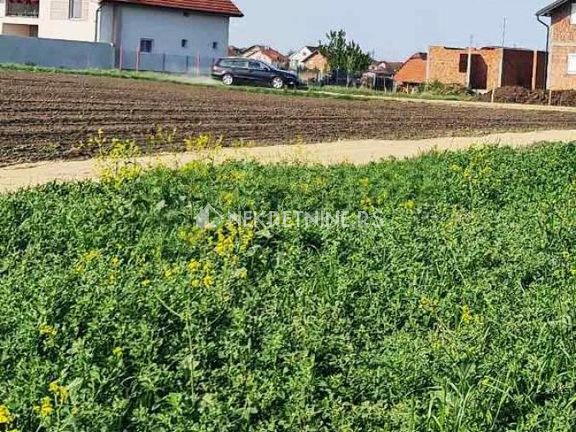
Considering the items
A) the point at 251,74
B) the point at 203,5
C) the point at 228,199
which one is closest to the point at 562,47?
the point at 251,74

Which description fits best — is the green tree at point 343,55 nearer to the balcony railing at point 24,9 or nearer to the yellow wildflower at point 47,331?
the balcony railing at point 24,9

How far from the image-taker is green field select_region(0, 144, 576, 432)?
4312mm

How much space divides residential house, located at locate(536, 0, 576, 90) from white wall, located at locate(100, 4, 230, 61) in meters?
17.3

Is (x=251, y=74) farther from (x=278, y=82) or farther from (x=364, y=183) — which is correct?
(x=364, y=183)

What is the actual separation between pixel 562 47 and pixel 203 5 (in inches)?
746

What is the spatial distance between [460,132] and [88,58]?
95.5 ft

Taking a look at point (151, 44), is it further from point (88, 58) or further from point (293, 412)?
point (293, 412)

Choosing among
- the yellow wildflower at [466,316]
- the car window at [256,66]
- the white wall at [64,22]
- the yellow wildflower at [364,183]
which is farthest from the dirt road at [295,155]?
the white wall at [64,22]

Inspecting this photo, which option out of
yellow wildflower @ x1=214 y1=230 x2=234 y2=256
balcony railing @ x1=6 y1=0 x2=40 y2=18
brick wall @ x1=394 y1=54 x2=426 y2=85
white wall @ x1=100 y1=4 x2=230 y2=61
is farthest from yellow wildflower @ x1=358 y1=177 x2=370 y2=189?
brick wall @ x1=394 y1=54 x2=426 y2=85

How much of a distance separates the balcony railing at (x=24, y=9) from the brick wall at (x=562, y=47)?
91.0 feet

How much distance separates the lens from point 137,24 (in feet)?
178

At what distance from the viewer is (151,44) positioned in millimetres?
54875

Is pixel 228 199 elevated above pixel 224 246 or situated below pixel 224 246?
above

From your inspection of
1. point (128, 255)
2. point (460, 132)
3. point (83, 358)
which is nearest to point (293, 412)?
point (83, 358)
